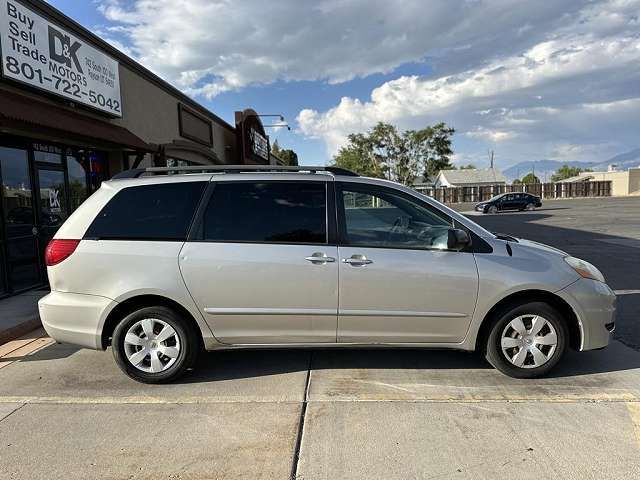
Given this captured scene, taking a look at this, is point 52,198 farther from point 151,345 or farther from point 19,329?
point 151,345

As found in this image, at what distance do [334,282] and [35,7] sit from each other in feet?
22.9

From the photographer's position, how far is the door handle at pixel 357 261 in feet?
12.5

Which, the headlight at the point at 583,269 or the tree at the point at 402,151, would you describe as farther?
the tree at the point at 402,151

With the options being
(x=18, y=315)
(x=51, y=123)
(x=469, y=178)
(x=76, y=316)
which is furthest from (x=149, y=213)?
(x=469, y=178)

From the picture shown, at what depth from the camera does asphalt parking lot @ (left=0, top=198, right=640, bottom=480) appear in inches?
110

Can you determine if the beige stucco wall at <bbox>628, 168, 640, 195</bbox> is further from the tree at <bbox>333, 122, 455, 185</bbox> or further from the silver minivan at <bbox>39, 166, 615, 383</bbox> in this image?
the silver minivan at <bbox>39, 166, 615, 383</bbox>

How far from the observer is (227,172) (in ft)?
13.9

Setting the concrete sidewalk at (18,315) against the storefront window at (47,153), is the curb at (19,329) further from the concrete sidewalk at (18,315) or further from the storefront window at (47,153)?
the storefront window at (47,153)

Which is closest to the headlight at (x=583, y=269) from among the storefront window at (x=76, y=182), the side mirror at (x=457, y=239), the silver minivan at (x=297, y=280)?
the silver minivan at (x=297, y=280)

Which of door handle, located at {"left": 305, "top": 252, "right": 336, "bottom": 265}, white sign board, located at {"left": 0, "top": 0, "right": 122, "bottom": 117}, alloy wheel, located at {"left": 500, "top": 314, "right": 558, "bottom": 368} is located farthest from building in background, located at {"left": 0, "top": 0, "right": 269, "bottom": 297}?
alloy wheel, located at {"left": 500, "top": 314, "right": 558, "bottom": 368}

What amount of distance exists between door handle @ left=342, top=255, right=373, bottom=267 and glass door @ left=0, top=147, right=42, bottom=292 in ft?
20.0

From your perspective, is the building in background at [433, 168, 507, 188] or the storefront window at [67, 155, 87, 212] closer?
the storefront window at [67, 155, 87, 212]

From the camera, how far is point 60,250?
3949 mm

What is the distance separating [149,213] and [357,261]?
1.87 metres
